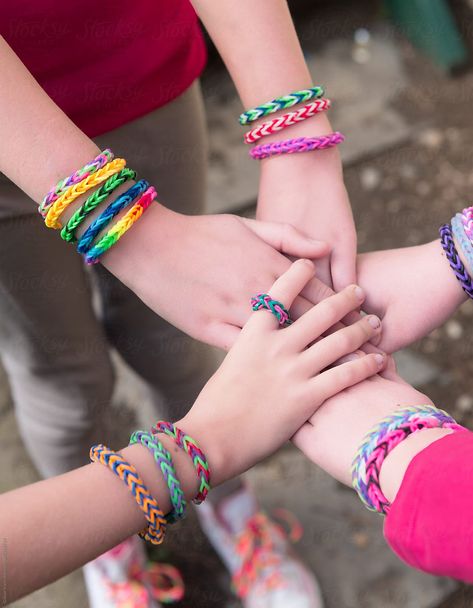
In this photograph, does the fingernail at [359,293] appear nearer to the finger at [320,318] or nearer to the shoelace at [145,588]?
the finger at [320,318]

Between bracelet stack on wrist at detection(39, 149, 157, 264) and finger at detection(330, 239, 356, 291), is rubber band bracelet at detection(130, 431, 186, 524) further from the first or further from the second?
finger at detection(330, 239, 356, 291)

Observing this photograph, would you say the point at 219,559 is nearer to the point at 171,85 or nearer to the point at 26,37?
the point at 171,85

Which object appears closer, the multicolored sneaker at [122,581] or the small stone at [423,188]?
the multicolored sneaker at [122,581]

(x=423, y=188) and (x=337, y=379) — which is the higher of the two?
(x=337, y=379)

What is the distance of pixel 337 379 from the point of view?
0.85 meters

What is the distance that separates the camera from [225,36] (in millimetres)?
969

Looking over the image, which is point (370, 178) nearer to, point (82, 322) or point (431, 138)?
point (431, 138)

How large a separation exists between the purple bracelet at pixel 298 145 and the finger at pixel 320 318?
200 mm

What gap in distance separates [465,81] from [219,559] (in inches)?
67.2

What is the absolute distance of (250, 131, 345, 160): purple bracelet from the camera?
0.95 metres

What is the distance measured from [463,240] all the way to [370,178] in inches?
49.8

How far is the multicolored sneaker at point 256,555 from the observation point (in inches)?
53.4

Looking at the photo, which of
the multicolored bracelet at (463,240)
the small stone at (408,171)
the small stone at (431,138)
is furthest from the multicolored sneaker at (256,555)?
the small stone at (431,138)

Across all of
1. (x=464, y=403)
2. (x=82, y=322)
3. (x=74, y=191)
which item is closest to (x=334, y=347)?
(x=74, y=191)
